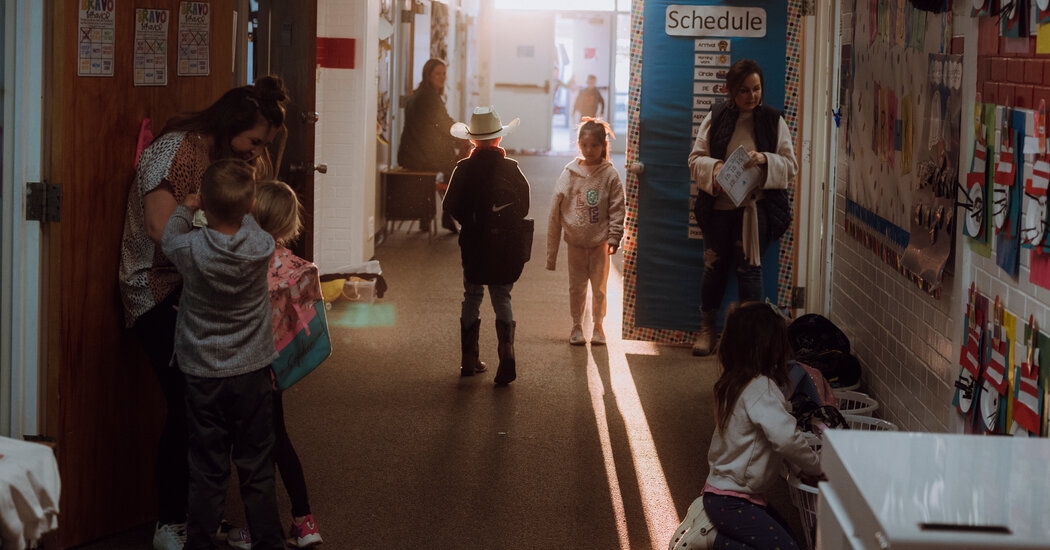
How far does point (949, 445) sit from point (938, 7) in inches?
89.3

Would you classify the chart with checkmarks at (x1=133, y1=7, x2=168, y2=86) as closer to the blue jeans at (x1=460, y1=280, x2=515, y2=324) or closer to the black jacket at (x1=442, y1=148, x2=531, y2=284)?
the black jacket at (x1=442, y1=148, x2=531, y2=284)

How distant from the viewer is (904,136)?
434 cm

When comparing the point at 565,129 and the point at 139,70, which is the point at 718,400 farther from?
the point at 565,129

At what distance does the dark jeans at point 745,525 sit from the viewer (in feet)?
10.4

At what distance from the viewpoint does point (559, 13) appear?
20875 mm

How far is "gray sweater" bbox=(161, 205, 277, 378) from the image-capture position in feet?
10.4

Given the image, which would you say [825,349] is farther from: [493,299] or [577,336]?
[577,336]

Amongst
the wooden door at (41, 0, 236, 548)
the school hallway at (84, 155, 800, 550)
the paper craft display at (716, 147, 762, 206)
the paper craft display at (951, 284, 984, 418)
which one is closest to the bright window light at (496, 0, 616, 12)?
the school hallway at (84, 155, 800, 550)

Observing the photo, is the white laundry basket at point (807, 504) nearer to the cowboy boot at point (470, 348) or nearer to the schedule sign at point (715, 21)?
the cowboy boot at point (470, 348)

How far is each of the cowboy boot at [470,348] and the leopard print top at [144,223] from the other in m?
2.37

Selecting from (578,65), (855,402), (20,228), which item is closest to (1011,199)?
(855,402)

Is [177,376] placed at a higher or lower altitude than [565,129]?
lower

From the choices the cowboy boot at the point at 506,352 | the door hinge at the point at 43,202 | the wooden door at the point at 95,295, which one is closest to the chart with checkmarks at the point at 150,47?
the wooden door at the point at 95,295

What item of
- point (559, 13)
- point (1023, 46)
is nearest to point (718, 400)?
point (1023, 46)
